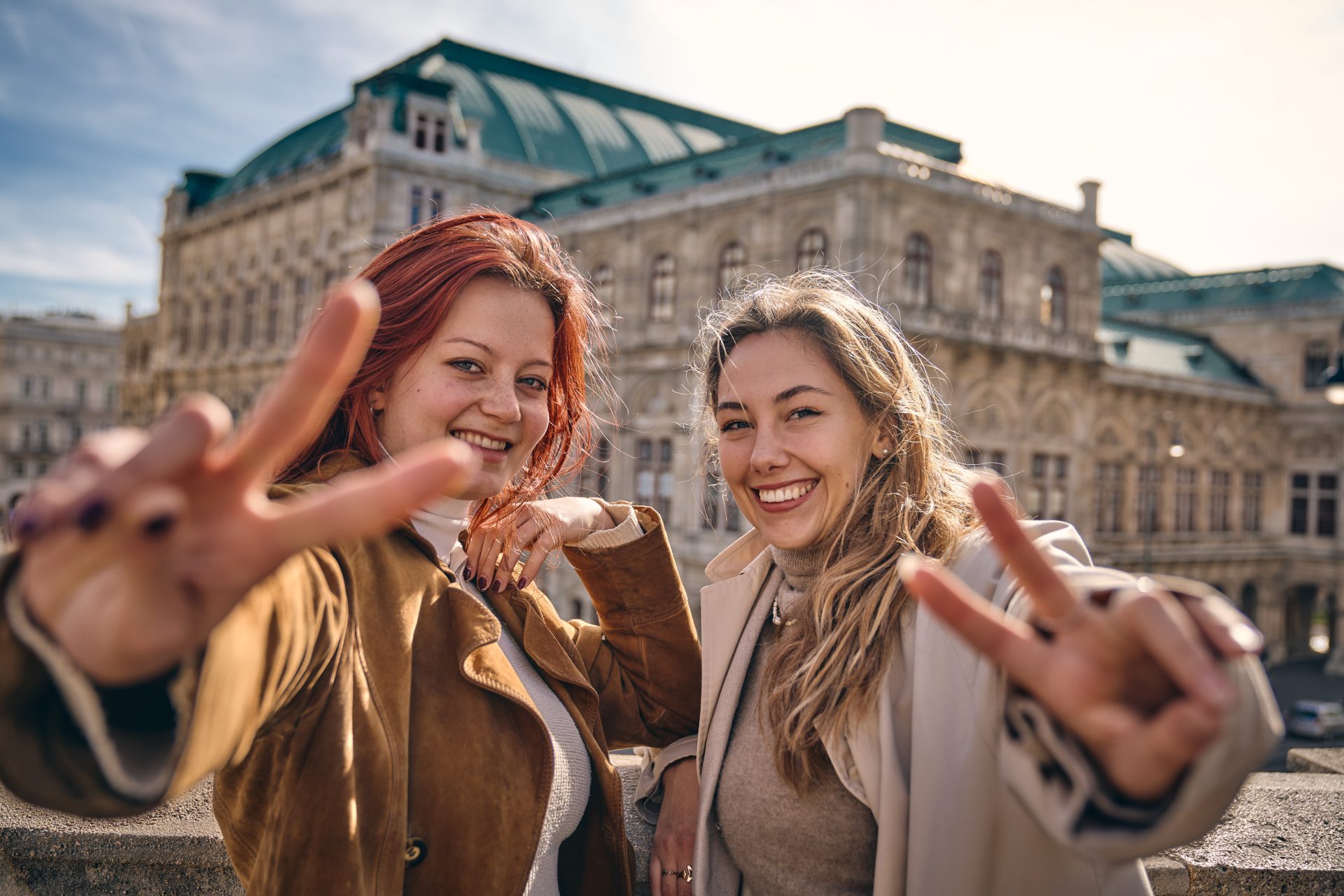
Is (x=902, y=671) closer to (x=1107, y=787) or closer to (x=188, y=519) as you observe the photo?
(x=1107, y=787)

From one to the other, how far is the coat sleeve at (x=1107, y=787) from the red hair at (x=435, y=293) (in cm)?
155

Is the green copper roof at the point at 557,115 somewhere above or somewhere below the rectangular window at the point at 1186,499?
above

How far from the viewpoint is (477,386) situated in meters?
2.31

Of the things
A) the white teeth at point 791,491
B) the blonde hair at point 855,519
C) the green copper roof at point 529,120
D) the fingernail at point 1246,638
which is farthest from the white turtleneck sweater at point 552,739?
the green copper roof at point 529,120

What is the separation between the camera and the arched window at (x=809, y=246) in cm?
2100

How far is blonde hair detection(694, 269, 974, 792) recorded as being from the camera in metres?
2.21

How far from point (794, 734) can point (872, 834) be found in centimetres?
30

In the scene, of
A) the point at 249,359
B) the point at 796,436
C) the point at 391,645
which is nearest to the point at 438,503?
the point at 391,645

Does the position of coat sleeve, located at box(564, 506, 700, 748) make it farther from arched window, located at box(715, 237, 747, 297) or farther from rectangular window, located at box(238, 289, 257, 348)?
rectangular window, located at box(238, 289, 257, 348)

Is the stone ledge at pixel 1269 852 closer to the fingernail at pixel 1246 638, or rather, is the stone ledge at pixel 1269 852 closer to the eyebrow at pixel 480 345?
the fingernail at pixel 1246 638

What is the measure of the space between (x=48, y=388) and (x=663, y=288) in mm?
61700

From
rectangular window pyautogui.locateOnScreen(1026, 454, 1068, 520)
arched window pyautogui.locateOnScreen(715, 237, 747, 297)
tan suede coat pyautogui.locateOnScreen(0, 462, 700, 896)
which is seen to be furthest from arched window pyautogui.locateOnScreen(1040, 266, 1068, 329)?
tan suede coat pyautogui.locateOnScreen(0, 462, 700, 896)

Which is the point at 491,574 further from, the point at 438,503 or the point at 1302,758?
the point at 1302,758

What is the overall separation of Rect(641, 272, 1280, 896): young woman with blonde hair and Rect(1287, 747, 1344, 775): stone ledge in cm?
260
